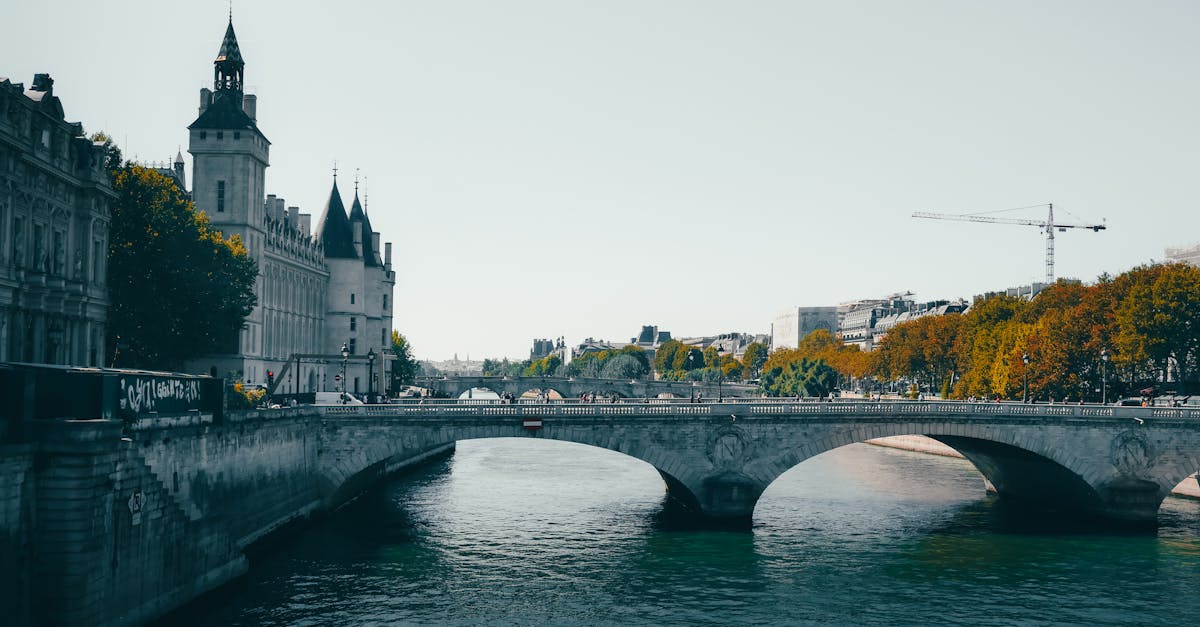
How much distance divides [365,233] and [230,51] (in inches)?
1500

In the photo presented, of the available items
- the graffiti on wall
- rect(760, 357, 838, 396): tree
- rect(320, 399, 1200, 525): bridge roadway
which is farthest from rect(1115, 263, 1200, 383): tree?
the graffiti on wall

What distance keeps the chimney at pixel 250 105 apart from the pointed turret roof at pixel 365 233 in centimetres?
2871

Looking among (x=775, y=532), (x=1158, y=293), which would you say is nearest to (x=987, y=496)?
(x=775, y=532)

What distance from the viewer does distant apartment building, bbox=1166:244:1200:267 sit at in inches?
5991

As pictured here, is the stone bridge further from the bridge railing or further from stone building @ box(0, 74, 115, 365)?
stone building @ box(0, 74, 115, 365)

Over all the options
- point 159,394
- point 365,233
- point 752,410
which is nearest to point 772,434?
point 752,410

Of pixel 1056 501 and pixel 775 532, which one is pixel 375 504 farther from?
pixel 1056 501

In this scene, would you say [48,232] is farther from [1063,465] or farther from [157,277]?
[1063,465]

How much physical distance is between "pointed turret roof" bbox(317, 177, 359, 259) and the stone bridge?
159 ft

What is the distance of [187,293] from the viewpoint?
62844 mm

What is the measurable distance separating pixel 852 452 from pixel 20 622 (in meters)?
87.8

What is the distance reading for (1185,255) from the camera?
516ft

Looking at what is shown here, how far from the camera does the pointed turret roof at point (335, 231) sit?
114 meters

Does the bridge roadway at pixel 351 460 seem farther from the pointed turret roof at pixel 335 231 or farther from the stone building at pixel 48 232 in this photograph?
the pointed turret roof at pixel 335 231
